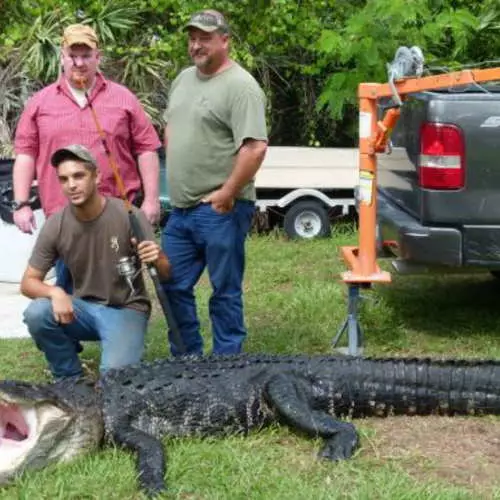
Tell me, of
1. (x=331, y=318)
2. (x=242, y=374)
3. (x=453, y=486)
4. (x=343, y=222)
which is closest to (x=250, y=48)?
(x=343, y=222)

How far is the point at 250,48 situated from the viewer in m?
11.7

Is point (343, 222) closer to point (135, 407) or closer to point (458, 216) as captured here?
point (458, 216)

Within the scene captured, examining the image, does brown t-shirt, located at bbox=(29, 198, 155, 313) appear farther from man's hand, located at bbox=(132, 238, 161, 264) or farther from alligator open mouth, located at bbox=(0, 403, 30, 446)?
alligator open mouth, located at bbox=(0, 403, 30, 446)

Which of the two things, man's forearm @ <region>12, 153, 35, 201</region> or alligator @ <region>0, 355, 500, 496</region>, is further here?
man's forearm @ <region>12, 153, 35, 201</region>

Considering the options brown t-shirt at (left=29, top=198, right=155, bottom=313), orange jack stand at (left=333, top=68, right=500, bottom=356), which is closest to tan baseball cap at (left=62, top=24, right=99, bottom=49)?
brown t-shirt at (left=29, top=198, right=155, bottom=313)

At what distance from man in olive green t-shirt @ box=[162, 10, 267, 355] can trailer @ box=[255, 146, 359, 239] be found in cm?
444

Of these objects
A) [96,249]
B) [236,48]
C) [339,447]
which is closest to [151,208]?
[96,249]

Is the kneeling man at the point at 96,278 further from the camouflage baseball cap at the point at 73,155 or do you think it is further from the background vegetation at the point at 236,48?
the background vegetation at the point at 236,48

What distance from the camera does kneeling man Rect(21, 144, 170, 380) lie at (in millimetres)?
4824

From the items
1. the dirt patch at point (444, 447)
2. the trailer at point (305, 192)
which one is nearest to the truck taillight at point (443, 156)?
the dirt patch at point (444, 447)

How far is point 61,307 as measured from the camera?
4.73 m

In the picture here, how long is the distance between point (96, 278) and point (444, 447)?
1.93 meters

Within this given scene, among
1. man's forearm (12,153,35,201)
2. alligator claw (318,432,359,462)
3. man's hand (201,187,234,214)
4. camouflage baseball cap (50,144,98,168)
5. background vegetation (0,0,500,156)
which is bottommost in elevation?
alligator claw (318,432,359,462)

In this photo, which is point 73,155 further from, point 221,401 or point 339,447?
point 339,447
